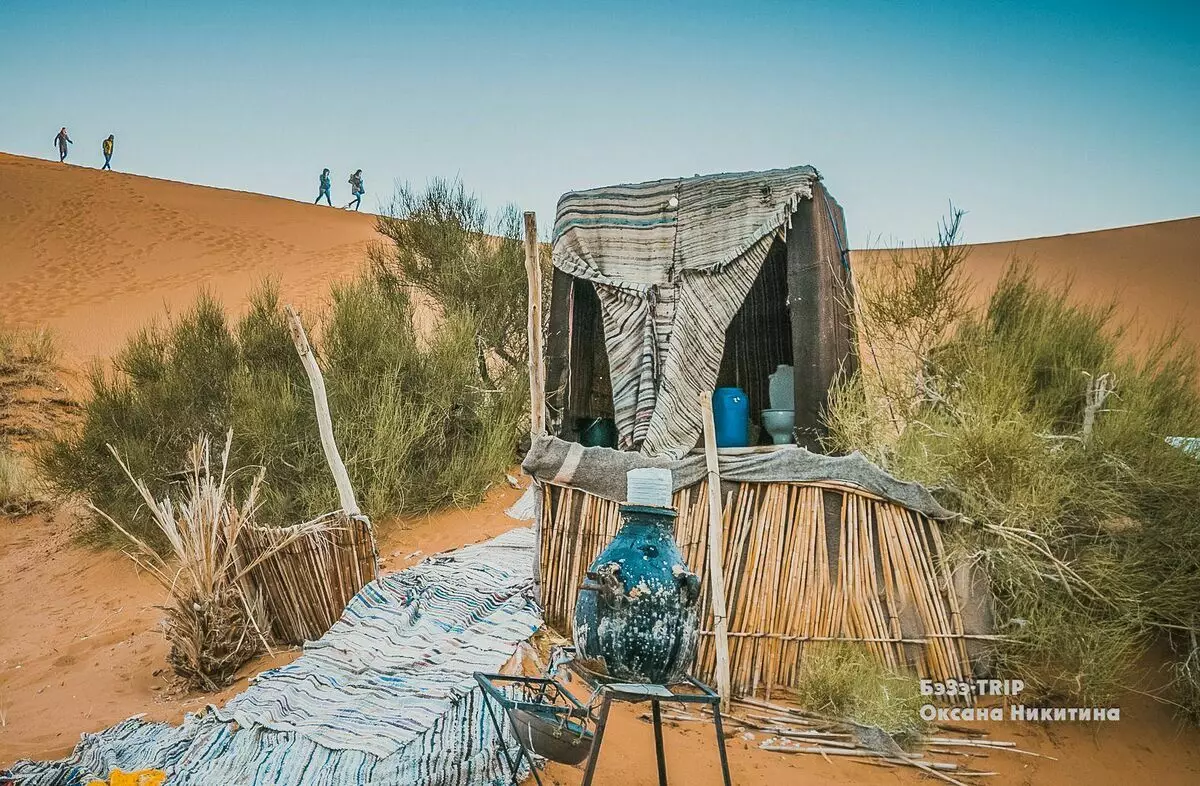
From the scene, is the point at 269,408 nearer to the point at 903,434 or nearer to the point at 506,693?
the point at 506,693

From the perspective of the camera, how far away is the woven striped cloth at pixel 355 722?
2900 mm

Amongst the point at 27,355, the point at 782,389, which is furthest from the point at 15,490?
the point at 782,389

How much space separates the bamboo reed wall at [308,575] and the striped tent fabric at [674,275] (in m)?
2.00

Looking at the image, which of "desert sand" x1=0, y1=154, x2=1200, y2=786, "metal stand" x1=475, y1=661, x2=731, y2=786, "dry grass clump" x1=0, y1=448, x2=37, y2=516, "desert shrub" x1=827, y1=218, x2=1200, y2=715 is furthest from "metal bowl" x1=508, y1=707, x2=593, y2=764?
"dry grass clump" x1=0, y1=448, x2=37, y2=516

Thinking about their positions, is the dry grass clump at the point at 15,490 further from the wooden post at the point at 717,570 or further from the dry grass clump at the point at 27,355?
the wooden post at the point at 717,570

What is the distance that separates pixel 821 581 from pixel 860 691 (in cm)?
54

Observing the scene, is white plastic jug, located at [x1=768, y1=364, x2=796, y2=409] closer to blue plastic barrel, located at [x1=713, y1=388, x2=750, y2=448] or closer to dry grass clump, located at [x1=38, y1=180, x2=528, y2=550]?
blue plastic barrel, located at [x1=713, y1=388, x2=750, y2=448]

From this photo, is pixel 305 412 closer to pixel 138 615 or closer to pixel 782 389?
pixel 138 615

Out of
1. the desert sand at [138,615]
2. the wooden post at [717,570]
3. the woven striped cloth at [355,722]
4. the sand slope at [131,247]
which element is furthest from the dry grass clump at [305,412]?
the sand slope at [131,247]

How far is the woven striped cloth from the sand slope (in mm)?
13168

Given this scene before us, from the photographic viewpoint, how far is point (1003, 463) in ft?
13.0

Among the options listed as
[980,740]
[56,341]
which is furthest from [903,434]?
[56,341]

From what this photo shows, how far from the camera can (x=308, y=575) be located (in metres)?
4.50

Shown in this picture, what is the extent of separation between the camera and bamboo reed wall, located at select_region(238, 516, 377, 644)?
4.43 meters
